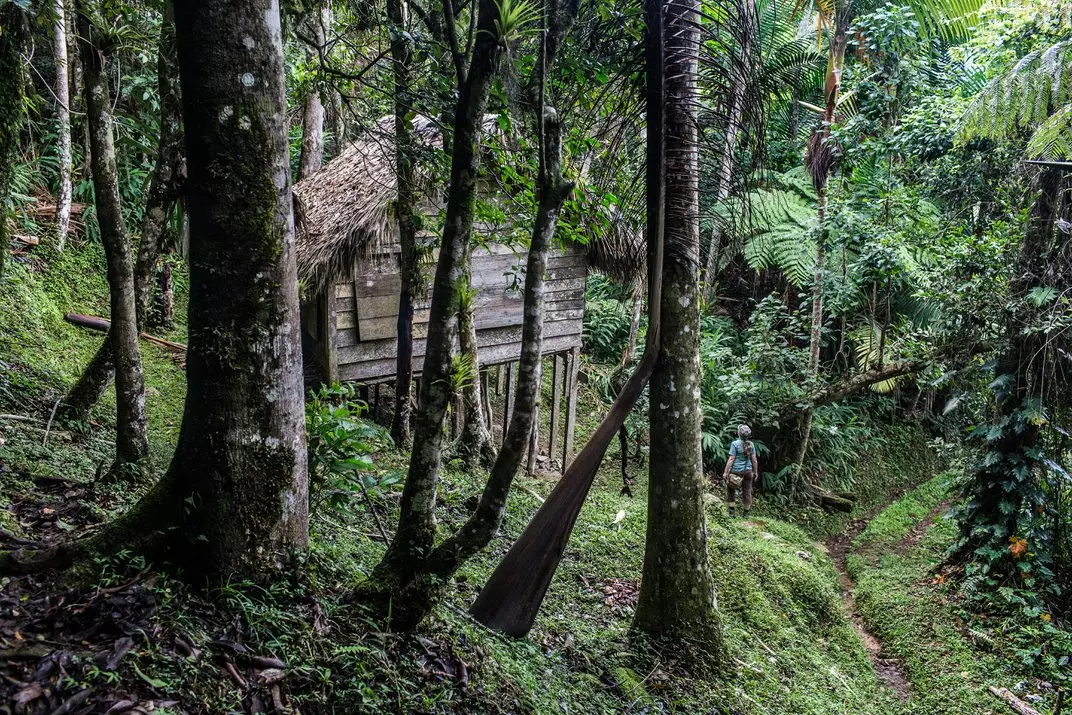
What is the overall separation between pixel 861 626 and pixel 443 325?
7666mm

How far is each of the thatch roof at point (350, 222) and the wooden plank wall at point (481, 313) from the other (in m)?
0.38

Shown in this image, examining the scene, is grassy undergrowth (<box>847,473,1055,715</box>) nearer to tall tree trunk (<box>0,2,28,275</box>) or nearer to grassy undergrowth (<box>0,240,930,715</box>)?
grassy undergrowth (<box>0,240,930,715</box>)

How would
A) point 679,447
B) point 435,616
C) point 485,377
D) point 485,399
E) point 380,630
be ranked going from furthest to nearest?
point 485,399, point 485,377, point 679,447, point 435,616, point 380,630

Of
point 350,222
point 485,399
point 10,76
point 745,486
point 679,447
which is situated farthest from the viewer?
point 745,486

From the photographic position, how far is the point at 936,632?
7508 mm

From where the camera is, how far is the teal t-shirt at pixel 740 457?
36.5ft

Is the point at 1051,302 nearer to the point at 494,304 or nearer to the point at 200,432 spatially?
the point at 494,304

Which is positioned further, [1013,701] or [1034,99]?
[1013,701]

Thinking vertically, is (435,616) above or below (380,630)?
below

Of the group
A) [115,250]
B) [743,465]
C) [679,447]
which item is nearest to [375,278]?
[115,250]

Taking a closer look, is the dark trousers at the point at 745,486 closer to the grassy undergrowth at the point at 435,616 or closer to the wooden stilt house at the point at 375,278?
the grassy undergrowth at the point at 435,616

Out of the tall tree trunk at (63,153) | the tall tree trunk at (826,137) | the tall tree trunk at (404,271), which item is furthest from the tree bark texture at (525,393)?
the tall tree trunk at (826,137)

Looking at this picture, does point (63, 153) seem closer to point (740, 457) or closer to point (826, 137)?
point (740, 457)

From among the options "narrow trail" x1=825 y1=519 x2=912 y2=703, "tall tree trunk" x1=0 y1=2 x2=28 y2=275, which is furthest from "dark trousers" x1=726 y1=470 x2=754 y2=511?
"tall tree trunk" x1=0 y1=2 x2=28 y2=275
